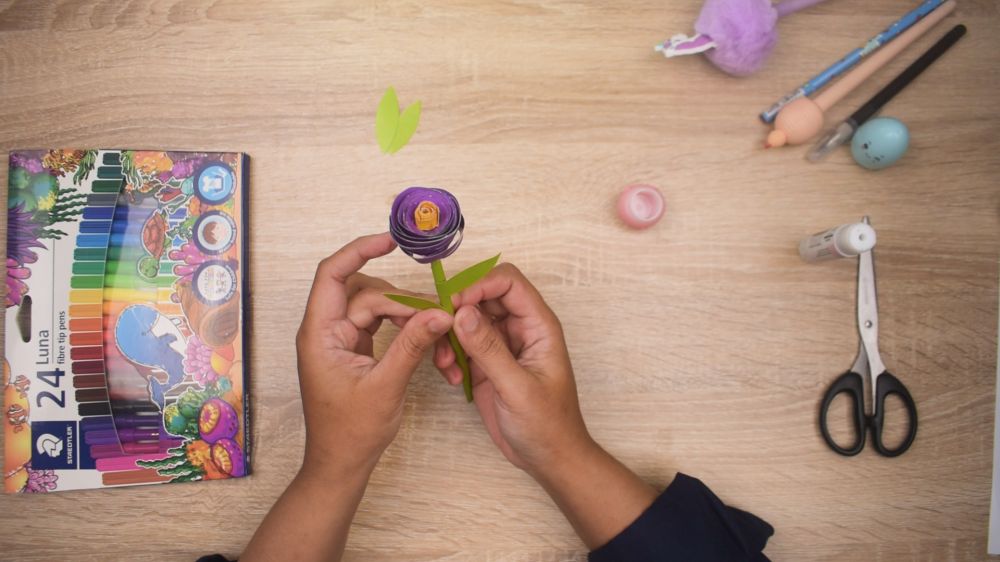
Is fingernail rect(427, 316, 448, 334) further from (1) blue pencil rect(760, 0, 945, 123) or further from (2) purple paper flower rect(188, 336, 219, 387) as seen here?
(1) blue pencil rect(760, 0, 945, 123)

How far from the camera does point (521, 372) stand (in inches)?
22.8

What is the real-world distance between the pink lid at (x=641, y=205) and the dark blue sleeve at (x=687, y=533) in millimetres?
288

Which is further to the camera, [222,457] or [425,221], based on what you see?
[222,457]

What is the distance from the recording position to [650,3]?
0.73 m

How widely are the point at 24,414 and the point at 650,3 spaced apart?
85 centimetres

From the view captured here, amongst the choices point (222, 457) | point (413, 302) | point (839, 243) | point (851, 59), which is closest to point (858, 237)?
point (839, 243)

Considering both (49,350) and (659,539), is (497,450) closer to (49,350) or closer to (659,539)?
(659,539)

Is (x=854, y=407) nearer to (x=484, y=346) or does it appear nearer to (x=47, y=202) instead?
(x=484, y=346)

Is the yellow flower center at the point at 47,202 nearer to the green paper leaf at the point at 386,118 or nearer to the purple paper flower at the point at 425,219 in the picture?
the green paper leaf at the point at 386,118

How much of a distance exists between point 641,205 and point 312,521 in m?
0.48

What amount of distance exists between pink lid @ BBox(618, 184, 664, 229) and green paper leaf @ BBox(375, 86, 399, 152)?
275mm

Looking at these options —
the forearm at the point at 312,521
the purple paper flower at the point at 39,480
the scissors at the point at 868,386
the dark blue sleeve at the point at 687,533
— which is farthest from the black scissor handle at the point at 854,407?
the purple paper flower at the point at 39,480

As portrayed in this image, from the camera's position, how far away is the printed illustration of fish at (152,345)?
686 millimetres

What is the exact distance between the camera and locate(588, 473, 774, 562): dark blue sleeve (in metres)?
0.61
